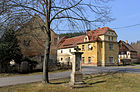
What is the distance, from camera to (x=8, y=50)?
18.5 meters

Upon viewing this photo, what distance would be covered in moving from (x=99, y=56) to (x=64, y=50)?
44.2ft

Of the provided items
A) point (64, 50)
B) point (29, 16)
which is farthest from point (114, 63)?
point (29, 16)

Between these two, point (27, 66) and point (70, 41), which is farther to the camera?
point (70, 41)

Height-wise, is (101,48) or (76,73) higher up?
(101,48)

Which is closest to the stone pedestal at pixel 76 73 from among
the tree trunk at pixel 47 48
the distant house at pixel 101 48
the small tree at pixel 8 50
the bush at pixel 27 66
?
the tree trunk at pixel 47 48

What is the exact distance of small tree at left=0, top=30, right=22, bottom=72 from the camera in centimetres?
1820

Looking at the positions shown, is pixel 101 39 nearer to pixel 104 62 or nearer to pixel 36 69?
pixel 104 62

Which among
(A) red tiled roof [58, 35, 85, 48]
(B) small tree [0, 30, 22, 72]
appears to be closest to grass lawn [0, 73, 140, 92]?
(B) small tree [0, 30, 22, 72]

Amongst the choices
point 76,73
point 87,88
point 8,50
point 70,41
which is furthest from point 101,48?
point 87,88

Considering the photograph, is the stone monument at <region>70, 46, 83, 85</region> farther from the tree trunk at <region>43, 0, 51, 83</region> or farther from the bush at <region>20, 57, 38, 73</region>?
the bush at <region>20, 57, 38, 73</region>

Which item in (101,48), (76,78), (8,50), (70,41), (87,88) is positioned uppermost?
(70,41)

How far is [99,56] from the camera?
3572cm

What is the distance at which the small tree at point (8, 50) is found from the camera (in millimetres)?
18203

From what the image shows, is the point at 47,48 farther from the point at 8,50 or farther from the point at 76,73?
the point at 8,50
